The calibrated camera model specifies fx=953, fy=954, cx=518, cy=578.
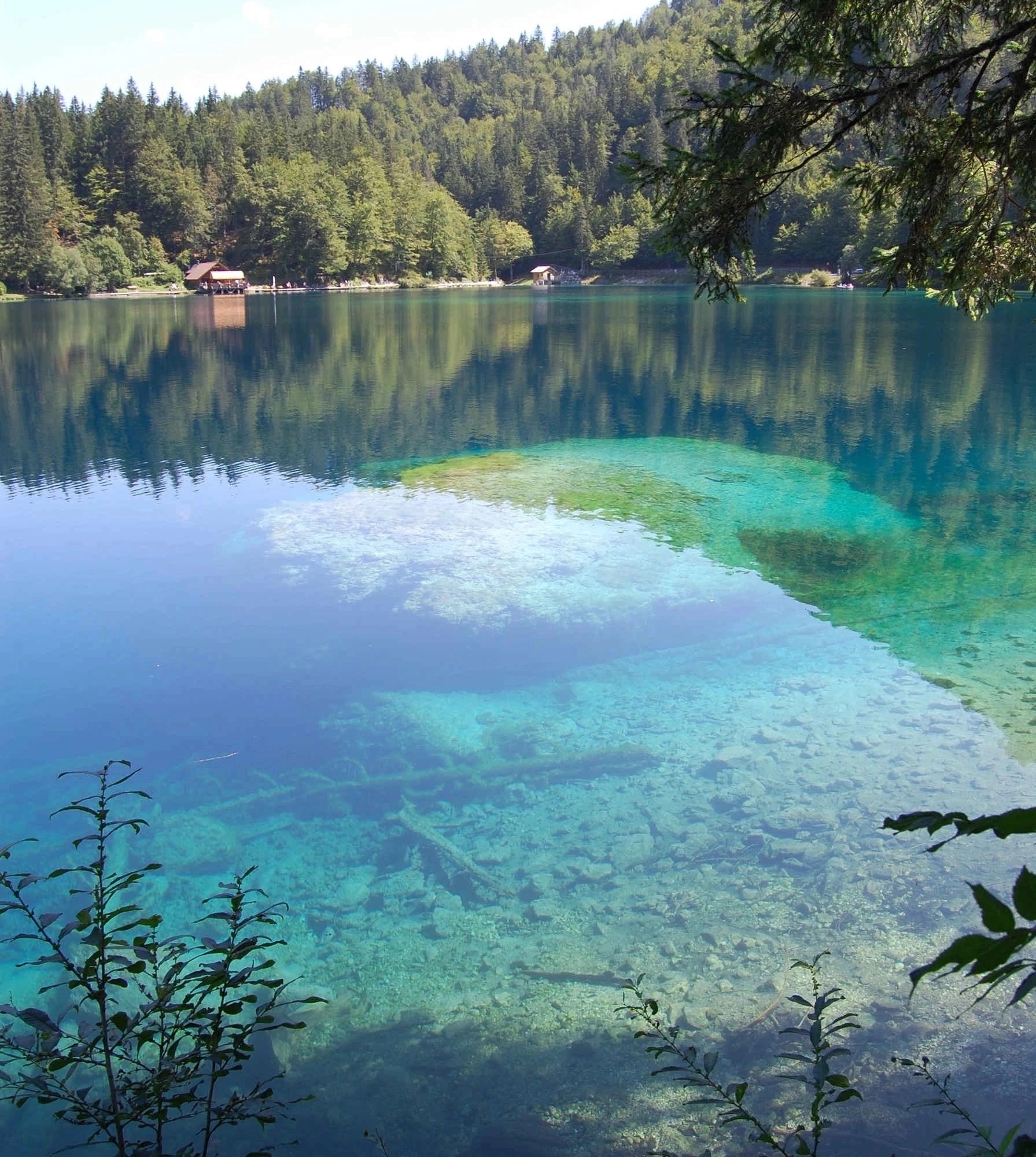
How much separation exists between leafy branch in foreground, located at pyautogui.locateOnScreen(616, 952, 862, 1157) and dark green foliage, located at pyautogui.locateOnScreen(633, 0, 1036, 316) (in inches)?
185

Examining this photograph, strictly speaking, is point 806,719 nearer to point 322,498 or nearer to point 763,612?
point 763,612

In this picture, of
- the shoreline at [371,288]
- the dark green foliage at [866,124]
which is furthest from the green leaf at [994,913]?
the shoreline at [371,288]

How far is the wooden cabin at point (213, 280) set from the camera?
328ft

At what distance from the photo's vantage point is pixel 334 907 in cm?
687

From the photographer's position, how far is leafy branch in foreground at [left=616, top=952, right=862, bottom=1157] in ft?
8.36

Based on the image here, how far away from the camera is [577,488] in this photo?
19016 millimetres

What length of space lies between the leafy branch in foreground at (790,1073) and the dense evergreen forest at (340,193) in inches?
3212

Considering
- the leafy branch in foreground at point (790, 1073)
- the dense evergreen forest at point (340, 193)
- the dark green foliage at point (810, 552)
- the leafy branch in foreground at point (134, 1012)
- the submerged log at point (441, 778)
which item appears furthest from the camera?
the dense evergreen forest at point (340, 193)

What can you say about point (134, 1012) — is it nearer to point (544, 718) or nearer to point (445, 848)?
point (445, 848)

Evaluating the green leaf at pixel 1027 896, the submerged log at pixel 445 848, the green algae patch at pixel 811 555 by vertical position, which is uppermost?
the green leaf at pixel 1027 896

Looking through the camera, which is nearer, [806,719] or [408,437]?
[806,719]

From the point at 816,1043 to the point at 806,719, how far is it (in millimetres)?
6971

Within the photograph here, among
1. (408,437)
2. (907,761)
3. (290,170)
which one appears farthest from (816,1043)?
(290,170)

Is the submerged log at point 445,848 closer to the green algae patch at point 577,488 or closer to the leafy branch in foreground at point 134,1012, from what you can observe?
the leafy branch in foreground at point 134,1012
